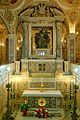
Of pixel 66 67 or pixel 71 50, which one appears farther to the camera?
pixel 71 50

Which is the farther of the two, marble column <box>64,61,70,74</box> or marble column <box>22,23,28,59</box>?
marble column <box>22,23,28,59</box>

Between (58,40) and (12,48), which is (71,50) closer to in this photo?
(58,40)

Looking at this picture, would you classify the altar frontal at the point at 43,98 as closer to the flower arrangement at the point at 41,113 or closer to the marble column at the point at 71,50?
the flower arrangement at the point at 41,113

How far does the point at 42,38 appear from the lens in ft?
72.3

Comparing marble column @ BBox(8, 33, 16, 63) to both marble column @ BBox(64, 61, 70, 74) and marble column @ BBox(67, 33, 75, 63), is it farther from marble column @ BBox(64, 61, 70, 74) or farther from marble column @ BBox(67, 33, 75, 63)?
marble column @ BBox(67, 33, 75, 63)

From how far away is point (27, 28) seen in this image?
2178cm

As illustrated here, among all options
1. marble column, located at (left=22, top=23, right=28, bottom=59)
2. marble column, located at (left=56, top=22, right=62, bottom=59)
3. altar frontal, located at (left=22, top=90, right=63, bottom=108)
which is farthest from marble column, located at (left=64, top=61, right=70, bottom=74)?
altar frontal, located at (left=22, top=90, right=63, bottom=108)

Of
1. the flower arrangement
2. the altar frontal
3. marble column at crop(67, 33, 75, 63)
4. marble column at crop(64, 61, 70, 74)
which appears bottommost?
the flower arrangement

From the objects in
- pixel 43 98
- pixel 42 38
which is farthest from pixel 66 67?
pixel 43 98

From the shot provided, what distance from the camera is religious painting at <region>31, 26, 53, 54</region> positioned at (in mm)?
21891

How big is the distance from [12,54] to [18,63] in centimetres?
78

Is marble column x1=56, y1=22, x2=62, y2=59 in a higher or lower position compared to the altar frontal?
higher

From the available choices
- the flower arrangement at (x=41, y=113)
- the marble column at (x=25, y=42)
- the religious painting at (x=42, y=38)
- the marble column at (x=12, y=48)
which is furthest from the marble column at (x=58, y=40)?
the flower arrangement at (x=41, y=113)

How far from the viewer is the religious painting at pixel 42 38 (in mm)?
21891
